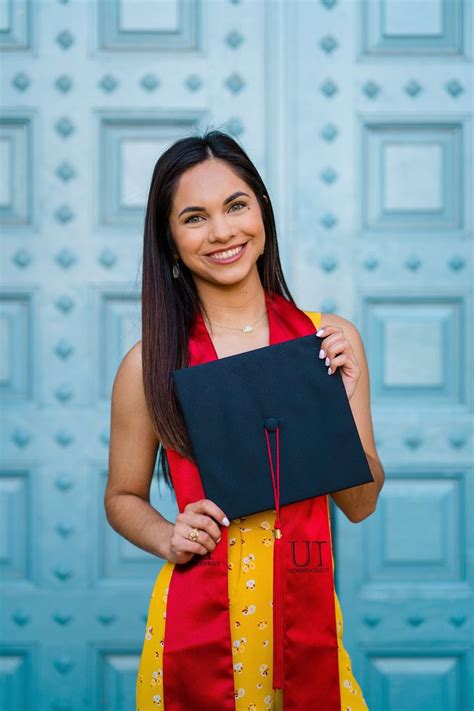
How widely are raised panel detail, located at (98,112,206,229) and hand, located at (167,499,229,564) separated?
1547 mm

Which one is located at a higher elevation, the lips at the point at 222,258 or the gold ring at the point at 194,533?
the lips at the point at 222,258

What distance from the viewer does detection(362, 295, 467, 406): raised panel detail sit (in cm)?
293

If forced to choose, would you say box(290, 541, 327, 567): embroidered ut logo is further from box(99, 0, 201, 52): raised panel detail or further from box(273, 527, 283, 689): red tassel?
box(99, 0, 201, 52): raised panel detail

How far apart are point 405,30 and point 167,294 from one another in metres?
1.60

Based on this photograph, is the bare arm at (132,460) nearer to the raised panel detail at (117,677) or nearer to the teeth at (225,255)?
the teeth at (225,255)

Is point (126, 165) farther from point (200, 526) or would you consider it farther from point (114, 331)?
point (200, 526)

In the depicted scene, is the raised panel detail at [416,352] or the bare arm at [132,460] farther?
the raised panel detail at [416,352]

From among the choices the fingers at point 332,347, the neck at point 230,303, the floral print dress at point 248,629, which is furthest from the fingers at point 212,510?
the neck at point 230,303

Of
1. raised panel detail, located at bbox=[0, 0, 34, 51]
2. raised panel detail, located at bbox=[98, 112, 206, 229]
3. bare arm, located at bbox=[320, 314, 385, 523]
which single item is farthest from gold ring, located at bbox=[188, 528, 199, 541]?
raised panel detail, located at bbox=[0, 0, 34, 51]

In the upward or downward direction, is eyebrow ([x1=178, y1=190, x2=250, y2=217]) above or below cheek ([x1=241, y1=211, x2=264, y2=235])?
above

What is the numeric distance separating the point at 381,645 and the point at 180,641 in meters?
1.44

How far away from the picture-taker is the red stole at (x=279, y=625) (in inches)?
63.4

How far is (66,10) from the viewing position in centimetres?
297

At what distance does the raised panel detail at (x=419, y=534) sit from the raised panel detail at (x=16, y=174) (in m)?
1.41
